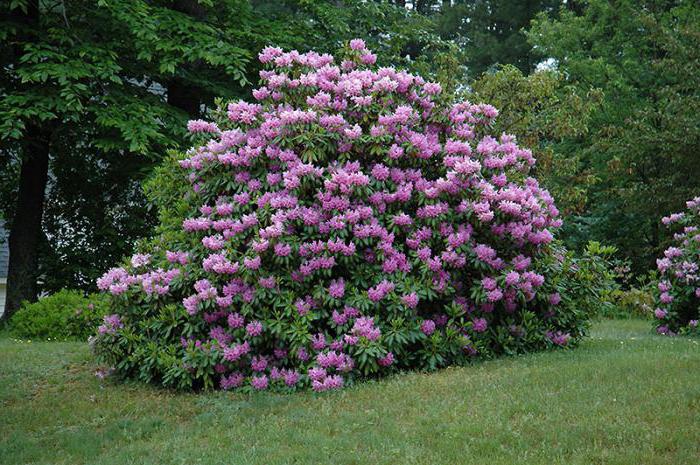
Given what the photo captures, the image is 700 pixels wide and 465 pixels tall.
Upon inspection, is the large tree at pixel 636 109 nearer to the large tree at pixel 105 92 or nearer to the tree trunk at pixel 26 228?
the large tree at pixel 105 92

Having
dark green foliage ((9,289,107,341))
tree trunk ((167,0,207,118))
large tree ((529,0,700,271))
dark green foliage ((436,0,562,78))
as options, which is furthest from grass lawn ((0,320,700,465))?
dark green foliage ((436,0,562,78))

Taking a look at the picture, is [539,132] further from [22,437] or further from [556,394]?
[22,437]

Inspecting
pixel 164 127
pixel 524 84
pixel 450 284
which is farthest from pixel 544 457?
pixel 524 84

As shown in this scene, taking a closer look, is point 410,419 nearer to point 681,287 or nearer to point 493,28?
point 681,287

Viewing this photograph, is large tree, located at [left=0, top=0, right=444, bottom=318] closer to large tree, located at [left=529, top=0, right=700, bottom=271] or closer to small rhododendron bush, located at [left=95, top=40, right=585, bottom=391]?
small rhododendron bush, located at [left=95, top=40, right=585, bottom=391]

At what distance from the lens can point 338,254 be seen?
25.0 ft

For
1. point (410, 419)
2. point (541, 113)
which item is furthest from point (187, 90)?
point (410, 419)

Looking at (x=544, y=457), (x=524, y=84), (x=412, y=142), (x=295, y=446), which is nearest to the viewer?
(x=544, y=457)

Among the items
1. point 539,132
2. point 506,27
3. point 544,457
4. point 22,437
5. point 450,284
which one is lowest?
point 22,437

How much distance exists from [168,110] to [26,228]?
3.63m

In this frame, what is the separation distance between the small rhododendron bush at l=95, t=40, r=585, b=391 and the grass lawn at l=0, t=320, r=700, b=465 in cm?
41

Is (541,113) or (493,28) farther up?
(493,28)

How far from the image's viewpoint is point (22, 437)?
6.14 metres

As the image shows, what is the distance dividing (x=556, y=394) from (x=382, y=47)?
1186cm
